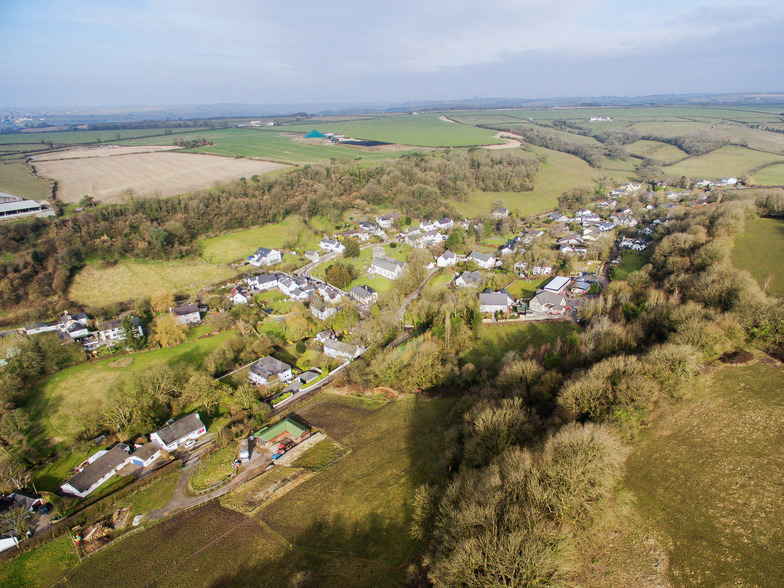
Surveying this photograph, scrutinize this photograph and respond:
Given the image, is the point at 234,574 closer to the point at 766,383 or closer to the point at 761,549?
the point at 761,549

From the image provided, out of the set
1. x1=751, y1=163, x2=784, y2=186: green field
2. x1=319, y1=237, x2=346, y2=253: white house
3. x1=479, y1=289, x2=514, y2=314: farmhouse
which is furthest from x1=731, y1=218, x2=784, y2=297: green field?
x1=751, y1=163, x2=784, y2=186: green field

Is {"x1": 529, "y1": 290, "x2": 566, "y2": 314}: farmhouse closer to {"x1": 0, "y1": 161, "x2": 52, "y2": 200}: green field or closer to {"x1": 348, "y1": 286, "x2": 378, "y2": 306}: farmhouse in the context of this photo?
{"x1": 348, "y1": 286, "x2": 378, "y2": 306}: farmhouse

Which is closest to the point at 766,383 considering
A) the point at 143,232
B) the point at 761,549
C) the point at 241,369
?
the point at 761,549

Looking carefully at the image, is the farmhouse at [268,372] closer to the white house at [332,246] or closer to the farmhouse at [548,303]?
the farmhouse at [548,303]

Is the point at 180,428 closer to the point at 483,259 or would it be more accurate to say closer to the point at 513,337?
the point at 513,337

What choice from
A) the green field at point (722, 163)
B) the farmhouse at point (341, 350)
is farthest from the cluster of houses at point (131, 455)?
the green field at point (722, 163)

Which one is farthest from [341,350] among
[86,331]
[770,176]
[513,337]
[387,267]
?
[770,176]
